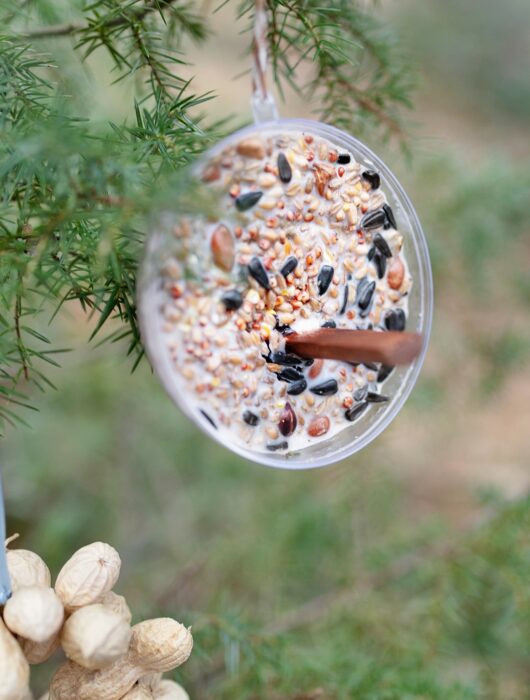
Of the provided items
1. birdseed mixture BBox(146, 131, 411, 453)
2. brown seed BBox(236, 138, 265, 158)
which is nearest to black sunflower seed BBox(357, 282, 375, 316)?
birdseed mixture BBox(146, 131, 411, 453)

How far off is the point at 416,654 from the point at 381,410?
329 mm

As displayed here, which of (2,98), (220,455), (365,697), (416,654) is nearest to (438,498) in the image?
(220,455)

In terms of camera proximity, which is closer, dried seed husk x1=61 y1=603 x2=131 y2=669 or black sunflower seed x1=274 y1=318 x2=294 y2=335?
dried seed husk x1=61 y1=603 x2=131 y2=669

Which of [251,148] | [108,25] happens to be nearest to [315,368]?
[251,148]

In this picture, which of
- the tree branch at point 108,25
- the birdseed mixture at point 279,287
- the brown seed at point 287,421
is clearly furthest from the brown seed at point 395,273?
the tree branch at point 108,25

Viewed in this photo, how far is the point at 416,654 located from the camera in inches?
26.9

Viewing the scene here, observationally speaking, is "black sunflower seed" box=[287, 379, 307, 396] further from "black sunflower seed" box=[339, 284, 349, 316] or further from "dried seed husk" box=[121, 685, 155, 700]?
"dried seed husk" box=[121, 685, 155, 700]

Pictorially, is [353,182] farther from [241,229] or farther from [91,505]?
[91,505]

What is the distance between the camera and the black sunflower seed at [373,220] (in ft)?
1.47

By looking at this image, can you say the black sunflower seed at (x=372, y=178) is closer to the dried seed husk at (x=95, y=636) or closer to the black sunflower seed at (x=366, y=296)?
the black sunflower seed at (x=366, y=296)

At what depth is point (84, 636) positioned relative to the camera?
0.30 meters

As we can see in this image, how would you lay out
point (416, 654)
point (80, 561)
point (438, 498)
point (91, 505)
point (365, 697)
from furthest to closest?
point (438, 498) < point (91, 505) < point (416, 654) < point (365, 697) < point (80, 561)

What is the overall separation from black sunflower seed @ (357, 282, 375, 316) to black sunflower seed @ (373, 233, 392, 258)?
0.8 inches

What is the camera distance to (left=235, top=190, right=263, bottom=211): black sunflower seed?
39 centimetres
